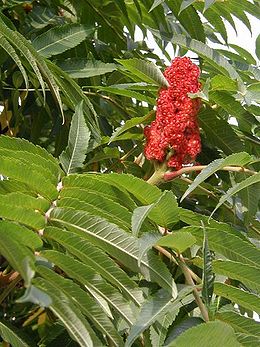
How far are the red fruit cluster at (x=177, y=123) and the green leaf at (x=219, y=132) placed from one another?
0.10 m

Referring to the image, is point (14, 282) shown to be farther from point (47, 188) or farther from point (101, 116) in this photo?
point (101, 116)

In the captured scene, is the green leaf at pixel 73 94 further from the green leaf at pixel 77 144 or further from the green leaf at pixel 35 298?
the green leaf at pixel 35 298

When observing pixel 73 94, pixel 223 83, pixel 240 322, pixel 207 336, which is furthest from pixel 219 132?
pixel 207 336

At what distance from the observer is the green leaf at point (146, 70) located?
125 centimetres

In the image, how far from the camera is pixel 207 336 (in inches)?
31.9

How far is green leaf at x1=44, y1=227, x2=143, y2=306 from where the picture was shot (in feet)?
2.89

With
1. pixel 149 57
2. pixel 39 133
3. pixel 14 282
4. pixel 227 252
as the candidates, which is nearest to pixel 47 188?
pixel 14 282

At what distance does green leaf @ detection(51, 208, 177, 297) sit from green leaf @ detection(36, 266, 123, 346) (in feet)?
0.29

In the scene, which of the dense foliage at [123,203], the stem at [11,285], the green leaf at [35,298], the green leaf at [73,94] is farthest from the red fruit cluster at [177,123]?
the green leaf at [35,298]

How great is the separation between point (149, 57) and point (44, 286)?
1.12 m

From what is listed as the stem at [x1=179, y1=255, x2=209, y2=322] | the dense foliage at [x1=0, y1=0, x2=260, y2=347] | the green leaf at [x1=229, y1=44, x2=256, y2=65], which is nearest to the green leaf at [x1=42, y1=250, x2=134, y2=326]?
the dense foliage at [x1=0, y1=0, x2=260, y2=347]

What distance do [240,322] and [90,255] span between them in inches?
9.2

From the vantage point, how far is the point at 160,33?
4.87 ft

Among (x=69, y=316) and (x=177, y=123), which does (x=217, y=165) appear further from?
(x=69, y=316)
